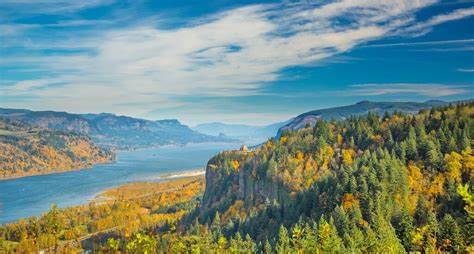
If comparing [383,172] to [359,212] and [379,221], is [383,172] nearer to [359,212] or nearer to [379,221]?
[359,212]

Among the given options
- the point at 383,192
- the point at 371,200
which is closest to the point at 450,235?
the point at 371,200

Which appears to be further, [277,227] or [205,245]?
[277,227]

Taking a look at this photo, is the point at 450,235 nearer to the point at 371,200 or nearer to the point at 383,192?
the point at 371,200

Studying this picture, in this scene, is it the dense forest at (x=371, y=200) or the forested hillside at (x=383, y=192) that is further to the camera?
the forested hillside at (x=383, y=192)

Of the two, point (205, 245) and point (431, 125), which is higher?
point (431, 125)

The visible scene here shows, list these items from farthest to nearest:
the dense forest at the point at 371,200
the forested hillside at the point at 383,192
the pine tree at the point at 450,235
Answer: the forested hillside at the point at 383,192 → the dense forest at the point at 371,200 → the pine tree at the point at 450,235

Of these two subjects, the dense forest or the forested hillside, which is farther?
the forested hillside

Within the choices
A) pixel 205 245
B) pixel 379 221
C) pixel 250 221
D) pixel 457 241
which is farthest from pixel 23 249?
pixel 457 241

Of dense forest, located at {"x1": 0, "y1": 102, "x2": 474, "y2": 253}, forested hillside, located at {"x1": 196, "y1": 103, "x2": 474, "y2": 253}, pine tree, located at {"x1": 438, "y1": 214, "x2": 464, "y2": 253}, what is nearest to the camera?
pine tree, located at {"x1": 438, "y1": 214, "x2": 464, "y2": 253}

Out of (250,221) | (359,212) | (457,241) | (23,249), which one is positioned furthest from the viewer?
(23,249)

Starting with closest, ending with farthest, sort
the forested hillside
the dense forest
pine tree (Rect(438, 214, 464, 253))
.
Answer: pine tree (Rect(438, 214, 464, 253)) < the dense forest < the forested hillside

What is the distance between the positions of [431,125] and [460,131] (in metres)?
20.6

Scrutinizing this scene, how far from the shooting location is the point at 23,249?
18350 centimetres

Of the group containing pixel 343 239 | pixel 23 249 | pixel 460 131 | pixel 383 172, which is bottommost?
pixel 23 249
